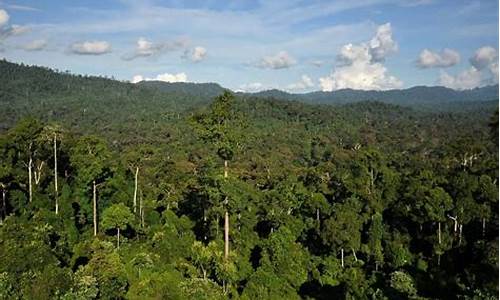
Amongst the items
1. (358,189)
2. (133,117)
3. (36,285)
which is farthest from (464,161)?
(133,117)

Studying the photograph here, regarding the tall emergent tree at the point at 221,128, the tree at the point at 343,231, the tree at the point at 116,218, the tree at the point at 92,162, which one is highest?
the tall emergent tree at the point at 221,128

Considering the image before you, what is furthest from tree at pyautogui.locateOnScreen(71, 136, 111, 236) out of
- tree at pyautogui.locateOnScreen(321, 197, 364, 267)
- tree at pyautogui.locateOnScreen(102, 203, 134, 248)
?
tree at pyautogui.locateOnScreen(321, 197, 364, 267)

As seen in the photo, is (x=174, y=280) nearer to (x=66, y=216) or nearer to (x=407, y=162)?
(x=66, y=216)

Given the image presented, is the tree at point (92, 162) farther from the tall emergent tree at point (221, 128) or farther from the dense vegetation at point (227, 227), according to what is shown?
the tall emergent tree at point (221, 128)

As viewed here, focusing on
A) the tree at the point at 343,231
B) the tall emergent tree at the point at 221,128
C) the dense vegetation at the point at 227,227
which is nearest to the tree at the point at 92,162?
the dense vegetation at the point at 227,227

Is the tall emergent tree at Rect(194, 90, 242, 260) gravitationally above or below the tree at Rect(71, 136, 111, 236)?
above

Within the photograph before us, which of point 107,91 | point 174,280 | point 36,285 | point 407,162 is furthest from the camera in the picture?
point 107,91

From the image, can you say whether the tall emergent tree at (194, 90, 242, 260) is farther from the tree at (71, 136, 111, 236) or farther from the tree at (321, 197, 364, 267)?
the tree at (71, 136, 111, 236)

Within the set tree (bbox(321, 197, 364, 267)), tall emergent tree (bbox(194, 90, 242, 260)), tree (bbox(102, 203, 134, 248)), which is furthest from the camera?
tree (bbox(321, 197, 364, 267))
